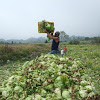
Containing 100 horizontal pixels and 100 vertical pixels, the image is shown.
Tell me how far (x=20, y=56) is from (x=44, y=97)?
9325mm

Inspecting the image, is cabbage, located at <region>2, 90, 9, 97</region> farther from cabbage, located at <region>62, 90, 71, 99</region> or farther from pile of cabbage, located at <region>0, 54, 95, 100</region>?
cabbage, located at <region>62, 90, 71, 99</region>

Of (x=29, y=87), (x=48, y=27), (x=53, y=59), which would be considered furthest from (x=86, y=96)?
(x=48, y=27)

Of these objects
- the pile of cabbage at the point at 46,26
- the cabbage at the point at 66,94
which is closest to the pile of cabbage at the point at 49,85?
the cabbage at the point at 66,94

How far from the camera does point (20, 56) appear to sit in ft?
39.7

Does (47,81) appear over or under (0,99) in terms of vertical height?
over

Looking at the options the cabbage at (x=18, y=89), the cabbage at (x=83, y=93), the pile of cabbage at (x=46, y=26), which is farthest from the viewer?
the pile of cabbage at (x=46, y=26)

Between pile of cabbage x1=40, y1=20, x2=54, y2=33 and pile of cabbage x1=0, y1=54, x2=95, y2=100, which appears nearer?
pile of cabbage x1=0, y1=54, x2=95, y2=100

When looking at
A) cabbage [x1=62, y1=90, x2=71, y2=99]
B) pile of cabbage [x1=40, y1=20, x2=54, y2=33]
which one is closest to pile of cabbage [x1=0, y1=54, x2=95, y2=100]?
cabbage [x1=62, y1=90, x2=71, y2=99]

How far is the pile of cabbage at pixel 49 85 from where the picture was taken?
10.4ft

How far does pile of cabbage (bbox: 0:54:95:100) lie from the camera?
3.16 metres

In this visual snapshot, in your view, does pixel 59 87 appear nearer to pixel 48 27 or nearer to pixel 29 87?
pixel 29 87

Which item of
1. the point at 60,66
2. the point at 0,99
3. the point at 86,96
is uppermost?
the point at 60,66

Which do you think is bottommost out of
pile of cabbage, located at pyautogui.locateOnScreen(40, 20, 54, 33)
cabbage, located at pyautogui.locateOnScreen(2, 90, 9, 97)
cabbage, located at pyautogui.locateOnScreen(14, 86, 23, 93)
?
cabbage, located at pyautogui.locateOnScreen(2, 90, 9, 97)

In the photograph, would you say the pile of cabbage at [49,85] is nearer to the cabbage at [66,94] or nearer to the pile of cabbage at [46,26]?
the cabbage at [66,94]
